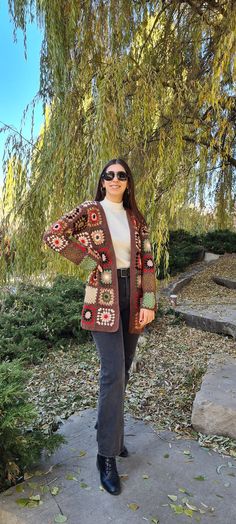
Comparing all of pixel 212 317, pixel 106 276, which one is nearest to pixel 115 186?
pixel 106 276

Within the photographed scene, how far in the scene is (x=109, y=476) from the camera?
1.77 m

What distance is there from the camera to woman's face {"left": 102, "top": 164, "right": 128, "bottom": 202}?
1.89 meters

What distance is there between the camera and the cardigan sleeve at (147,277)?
6.15ft

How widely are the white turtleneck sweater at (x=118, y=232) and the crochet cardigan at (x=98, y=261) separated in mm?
24

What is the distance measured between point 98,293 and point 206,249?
585 cm

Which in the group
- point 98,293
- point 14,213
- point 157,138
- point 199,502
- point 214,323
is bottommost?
point 199,502

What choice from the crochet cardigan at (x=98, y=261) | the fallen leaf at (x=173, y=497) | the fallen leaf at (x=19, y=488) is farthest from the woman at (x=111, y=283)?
the fallen leaf at (x=19, y=488)

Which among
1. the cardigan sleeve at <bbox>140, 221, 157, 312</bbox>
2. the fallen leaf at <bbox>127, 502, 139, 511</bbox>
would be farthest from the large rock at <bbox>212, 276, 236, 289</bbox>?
the fallen leaf at <bbox>127, 502, 139, 511</bbox>

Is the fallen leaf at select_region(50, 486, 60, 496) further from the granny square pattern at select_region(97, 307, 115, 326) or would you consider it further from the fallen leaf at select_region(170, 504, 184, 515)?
the granny square pattern at select_region(97, 307, 115, 326)

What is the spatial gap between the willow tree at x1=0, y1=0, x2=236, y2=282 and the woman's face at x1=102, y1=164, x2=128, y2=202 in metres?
0.58

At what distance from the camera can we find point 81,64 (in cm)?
268

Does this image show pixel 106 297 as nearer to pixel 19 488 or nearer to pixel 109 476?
pixel 109 476

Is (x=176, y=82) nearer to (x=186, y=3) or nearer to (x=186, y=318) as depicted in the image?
(x=186, y=3)

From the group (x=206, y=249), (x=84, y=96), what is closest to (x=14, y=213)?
(x=84, y=96)
